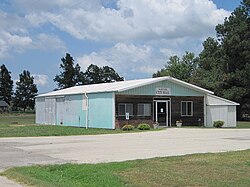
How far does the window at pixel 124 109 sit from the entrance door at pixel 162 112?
262 cm

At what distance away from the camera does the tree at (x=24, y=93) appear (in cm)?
11694

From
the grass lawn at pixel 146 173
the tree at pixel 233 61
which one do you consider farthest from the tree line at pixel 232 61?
the grass lawn at pixel 146 173

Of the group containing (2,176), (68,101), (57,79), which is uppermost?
(57,79)

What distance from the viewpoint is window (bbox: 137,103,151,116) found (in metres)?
37.3

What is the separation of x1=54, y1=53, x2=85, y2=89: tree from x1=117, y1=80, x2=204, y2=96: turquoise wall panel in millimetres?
69398

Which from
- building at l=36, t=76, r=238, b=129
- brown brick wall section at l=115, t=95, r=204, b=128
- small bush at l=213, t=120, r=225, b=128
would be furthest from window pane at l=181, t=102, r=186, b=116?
small bush at l=213, t=120, r=225, b=128

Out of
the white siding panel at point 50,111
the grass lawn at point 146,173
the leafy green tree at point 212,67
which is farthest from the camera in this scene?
the leafy green tree at point 212,67

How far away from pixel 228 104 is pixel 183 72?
1929 inches

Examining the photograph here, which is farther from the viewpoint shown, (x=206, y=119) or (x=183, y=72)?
(x=183, y=72)

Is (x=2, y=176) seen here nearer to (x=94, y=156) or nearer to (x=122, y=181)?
(x=122, y=181)

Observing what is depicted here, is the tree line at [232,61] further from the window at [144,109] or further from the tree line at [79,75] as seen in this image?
the tree line at [79,75]

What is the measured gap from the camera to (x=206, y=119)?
135 ft

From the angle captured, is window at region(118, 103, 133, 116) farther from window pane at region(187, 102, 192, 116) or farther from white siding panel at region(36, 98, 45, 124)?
white siding panel at region(36, 98, 45, 124)

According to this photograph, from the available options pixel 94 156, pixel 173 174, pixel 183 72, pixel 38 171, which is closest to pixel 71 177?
pixel 38 171
